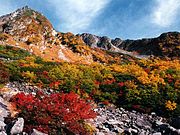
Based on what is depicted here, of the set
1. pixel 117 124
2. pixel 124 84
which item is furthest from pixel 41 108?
pixel 124 84

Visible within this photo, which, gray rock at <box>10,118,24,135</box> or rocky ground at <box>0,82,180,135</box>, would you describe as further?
rocky ground at <box>0,82,180,135</box>

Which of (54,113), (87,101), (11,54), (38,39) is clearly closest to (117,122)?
(87,101)

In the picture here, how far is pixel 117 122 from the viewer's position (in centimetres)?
2781

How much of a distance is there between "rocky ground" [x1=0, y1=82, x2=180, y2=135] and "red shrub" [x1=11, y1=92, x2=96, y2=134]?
1.11 m

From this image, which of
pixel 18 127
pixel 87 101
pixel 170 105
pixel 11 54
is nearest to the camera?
pixel 18 127

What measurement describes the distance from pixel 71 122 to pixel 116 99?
515 inches

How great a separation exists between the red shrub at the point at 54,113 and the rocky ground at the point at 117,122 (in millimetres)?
1110

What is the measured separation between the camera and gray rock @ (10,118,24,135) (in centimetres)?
2059

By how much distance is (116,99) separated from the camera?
1388 inches

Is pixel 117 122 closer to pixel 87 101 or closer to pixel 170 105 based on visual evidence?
pixel 87 101

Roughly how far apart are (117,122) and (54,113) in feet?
22.2

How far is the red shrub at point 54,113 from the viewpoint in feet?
72.8

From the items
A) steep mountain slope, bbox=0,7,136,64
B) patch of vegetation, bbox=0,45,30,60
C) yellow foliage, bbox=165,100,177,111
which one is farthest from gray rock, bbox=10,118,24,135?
steep mountain slope, bbox=0,7,136,64

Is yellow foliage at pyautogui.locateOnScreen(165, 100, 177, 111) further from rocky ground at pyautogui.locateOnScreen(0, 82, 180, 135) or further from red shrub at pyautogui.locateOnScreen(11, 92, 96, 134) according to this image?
red shrub at pyautogui.locateOnScreen(11, 92, 96, 134)
